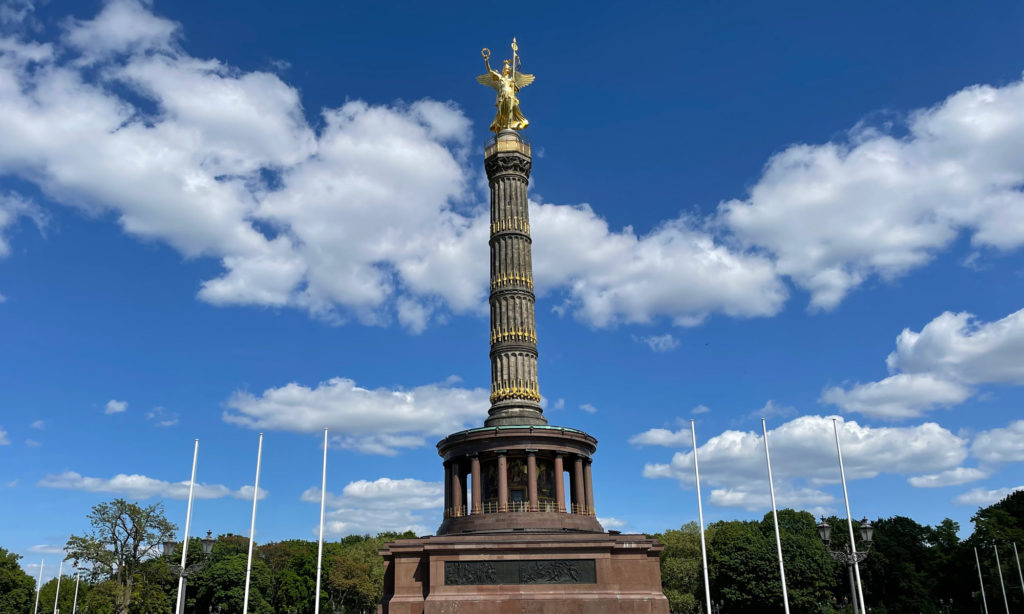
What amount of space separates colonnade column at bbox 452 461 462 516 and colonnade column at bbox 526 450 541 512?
10.1 feet

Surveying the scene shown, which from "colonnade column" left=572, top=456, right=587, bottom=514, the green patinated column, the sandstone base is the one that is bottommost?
the sandstone base

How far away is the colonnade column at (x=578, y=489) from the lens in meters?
32.9

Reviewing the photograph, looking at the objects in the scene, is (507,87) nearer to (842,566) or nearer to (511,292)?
(511,292)

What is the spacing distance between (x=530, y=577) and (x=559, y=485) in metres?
4.67

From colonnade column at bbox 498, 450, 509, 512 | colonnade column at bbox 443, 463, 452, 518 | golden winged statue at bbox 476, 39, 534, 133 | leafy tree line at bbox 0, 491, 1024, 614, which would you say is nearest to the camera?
colonnade column at bbox 498, 450, 509, 512

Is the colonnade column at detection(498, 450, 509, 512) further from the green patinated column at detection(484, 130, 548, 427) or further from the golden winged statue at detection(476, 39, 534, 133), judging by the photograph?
the golden winged statue at detection(476, 39, 534, 133)

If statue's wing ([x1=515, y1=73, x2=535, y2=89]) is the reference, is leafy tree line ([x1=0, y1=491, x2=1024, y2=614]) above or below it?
below

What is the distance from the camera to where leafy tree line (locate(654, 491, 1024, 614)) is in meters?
53.8

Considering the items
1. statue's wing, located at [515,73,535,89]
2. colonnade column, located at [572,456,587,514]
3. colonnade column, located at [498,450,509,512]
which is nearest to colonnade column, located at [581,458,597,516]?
colonnade column, located at [572,456,587,514]

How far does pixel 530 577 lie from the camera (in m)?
28.4

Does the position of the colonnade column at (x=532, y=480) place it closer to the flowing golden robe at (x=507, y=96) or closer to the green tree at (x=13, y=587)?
the flowing golden robe at (x=507, y=96)

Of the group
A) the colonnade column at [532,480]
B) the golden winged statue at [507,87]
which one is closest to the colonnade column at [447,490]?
the colonnade column at [532,480]

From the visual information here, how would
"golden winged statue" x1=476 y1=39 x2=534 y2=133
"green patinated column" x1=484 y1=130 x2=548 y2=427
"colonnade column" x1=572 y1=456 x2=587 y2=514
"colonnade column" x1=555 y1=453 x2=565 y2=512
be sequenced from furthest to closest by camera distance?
"golden winged statue" x1=476 y1=39 x2=534 y2=133, "green patinated column" x1=484 y1=130 x2=548 y2=427, "colonnade column" x1=572 y1=456 x2=587 y2=514, "colonnade column" x1=555 y1=453 x2=565 y2=512

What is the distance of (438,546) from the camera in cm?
2878
